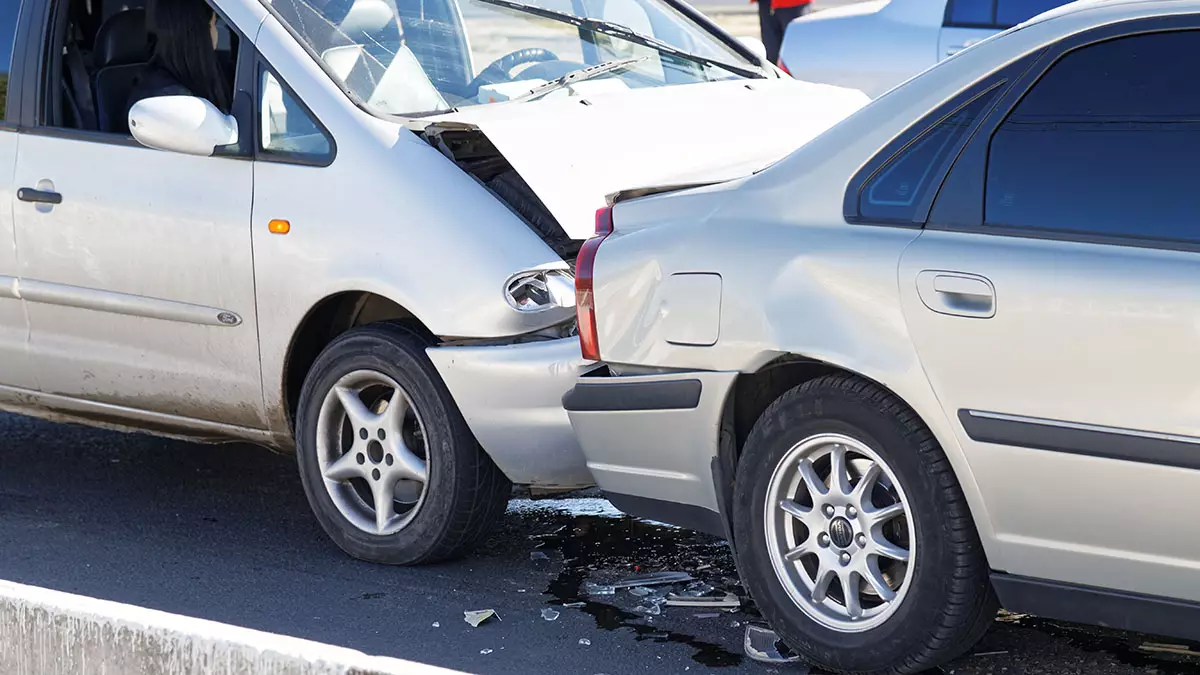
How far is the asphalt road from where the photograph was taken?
4.54 meters

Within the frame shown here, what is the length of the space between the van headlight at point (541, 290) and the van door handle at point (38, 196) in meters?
1.73

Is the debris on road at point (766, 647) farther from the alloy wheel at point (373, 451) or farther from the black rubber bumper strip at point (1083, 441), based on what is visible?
the alloy wheel at point (373, 451)

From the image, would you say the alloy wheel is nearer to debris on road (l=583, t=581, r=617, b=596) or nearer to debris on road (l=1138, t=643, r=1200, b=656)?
debris on road (l=583, t=581, r=617, b=596)

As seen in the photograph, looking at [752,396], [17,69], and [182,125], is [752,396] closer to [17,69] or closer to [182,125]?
[182,125]

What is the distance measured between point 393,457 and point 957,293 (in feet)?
6.54

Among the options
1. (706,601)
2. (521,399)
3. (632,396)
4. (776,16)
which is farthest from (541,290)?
(776,16)

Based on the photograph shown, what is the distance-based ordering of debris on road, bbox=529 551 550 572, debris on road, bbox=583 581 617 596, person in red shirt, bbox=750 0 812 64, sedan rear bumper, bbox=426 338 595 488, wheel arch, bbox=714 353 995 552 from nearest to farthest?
1. wheel arch, bbox=714 353 995 552
2. sedan rear bumper, bbox=426 338 595 488
3. debris on road, bbox=583 581 617 596
4. debris on road, bbox=529 551 550 572
5. person in red shirt, bbox=750 0 812 64

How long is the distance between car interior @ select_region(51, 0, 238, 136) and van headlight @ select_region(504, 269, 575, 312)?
1552mm

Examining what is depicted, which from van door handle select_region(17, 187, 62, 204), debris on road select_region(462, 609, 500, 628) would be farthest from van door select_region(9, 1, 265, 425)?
debris on road select_region(462, 609, 500, 628)

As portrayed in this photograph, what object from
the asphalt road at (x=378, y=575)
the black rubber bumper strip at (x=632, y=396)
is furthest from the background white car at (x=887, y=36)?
the black rubber bumper strip at (x=632, y=396)

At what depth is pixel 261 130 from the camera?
18.0 feet

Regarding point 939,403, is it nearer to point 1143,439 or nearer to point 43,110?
point 1143,439

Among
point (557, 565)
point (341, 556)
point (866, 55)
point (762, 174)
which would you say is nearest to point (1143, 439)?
point (762, 174)

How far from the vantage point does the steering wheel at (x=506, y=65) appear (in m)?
5.94
